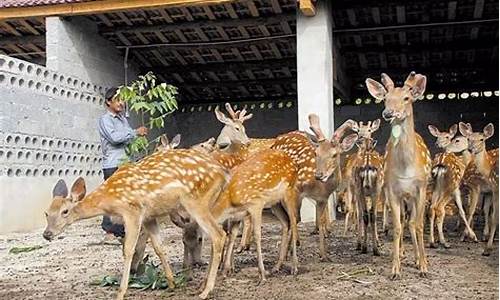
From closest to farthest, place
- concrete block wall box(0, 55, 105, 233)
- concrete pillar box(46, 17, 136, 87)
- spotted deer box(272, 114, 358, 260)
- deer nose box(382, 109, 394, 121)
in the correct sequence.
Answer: deer nose box(382, 109, 394, 121) → spotted deer box(272, 114, 358, 260) → concrete block wall box(0, 55, 105, 233) → concrete pillar box(46, 17, 136, 87)

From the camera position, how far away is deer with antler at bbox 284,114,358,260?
5633mm

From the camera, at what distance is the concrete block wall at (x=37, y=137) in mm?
8859

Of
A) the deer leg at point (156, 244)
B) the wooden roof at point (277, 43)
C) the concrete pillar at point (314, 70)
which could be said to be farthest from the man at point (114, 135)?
the wooden roof at point (277, 43)

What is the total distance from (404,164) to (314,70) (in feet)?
15.6

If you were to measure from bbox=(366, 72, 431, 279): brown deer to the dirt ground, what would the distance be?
13.2 inches

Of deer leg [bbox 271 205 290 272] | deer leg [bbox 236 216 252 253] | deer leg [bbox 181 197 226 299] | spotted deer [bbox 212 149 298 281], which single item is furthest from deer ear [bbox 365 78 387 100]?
deer leg [bbox 236 216 252 253]

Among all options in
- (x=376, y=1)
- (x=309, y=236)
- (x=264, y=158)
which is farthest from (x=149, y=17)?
(x=264, y=158)

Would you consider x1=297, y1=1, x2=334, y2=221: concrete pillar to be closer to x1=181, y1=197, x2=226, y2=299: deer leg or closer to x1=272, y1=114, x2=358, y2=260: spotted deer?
x1=272, y1=114, x2=358, y2=260: spotted deer

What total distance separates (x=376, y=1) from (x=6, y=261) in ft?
22.4

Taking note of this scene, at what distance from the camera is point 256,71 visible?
13.9 m

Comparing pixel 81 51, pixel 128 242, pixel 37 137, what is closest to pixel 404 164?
pixel 128 242

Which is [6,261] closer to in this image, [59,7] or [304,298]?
[304,298]

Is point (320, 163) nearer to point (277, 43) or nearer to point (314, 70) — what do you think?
point (314, 70)

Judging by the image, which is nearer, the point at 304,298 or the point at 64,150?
the point at 304,298
